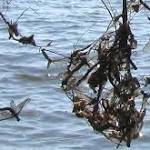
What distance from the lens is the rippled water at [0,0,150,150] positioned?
5652 millimetres

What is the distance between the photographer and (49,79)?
7500 mm

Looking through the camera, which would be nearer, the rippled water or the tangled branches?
the tangled branches

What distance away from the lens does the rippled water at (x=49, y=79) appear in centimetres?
565

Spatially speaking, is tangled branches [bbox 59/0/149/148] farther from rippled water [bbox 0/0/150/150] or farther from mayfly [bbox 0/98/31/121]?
rippled water [bbox 0/0/150/150]

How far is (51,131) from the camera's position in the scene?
5.90 m

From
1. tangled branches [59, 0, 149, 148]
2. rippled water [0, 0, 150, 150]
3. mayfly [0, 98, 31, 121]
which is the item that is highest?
tangled branches [59, 0, 149, 148]

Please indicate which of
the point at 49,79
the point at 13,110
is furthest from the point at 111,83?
the point at 49,79

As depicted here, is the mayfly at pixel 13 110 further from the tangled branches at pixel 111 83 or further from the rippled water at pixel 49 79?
the rippled water at pixel 49 79

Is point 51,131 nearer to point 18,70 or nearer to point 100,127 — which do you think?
point 18,70

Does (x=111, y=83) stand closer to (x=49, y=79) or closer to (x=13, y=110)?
(x=13, y=110)

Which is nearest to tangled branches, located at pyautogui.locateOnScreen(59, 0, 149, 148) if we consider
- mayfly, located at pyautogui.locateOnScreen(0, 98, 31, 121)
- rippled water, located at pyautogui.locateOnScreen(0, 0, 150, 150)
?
mayfly, located at pyautogui.locateOnScreen(0, 98, 31, 121)

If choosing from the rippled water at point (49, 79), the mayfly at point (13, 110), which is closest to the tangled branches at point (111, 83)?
the mayfly at point (13, 110)

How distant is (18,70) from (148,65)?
1825mm

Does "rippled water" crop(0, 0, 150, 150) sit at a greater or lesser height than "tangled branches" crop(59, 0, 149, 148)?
lesser
